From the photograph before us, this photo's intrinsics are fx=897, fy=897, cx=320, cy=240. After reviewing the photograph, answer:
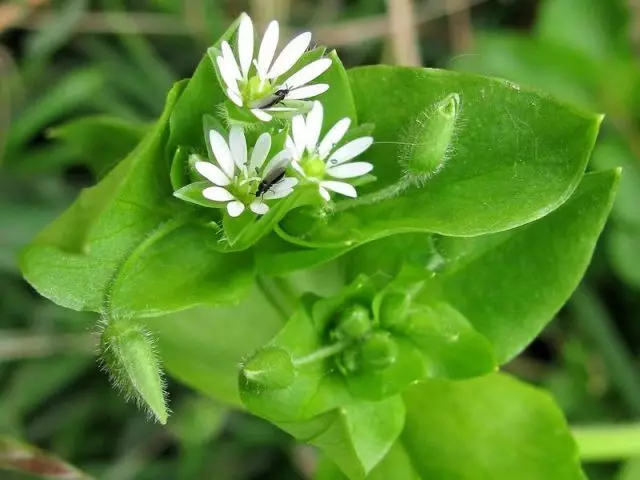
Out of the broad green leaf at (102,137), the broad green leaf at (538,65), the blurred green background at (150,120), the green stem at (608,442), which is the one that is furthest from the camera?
the broad green leaf at (538,65)

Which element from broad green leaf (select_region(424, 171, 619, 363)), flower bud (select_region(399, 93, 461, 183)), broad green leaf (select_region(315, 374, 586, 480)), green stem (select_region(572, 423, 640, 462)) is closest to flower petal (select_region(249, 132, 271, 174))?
flower bud (select_region(399, 93, 461, 183))

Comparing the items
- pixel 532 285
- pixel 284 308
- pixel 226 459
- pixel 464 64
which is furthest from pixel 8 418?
pixel 464 64

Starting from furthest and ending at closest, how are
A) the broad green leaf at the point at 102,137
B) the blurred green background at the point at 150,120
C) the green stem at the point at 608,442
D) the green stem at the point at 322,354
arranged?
the blurred green background at the point at 150,120, the green stem at the point at 608,442, the broad green leaf at the point at 102,137, the green stem at the point at 322,354

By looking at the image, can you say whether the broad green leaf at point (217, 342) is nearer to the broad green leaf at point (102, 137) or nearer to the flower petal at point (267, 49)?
the broad green leaf at point (102, 137)

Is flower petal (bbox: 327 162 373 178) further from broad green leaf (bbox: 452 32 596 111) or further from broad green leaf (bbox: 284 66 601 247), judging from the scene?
broad green leaf (bbox: 452 32 596 111)

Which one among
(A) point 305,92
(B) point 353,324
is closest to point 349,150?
(A) point 305,92

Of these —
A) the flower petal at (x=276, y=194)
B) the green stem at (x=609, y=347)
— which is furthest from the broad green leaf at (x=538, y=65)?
the flower petal at (x=276, y=194)

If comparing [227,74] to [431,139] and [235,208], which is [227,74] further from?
[431,139]
